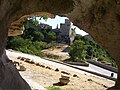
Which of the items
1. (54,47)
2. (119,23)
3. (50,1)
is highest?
(50,1)

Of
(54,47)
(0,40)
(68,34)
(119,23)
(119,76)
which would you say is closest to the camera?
(119,23)

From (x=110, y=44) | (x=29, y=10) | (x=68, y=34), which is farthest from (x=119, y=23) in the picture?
(x=68, y=34)

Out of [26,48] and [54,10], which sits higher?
[54,10]

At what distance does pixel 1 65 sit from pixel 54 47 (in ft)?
117

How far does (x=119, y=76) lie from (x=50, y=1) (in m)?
3.69

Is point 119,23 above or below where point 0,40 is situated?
above

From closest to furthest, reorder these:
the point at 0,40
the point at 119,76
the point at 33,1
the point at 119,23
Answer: the point at 119,23 < the point at 119,76 < the point at 0,40 < the point at 33,1

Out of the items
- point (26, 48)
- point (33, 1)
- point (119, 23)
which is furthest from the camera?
point (26, 48)

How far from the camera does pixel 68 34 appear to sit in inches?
2046

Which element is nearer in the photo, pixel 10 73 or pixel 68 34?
pixel 10 73

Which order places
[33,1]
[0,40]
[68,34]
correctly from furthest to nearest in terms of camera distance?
1. [68,34]
2. [33,1]
3. [0,40]

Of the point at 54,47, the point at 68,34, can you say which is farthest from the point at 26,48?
the point at 68,34

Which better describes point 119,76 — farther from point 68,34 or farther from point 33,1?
point 68,34

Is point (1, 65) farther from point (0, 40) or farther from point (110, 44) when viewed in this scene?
point (110, 44)
